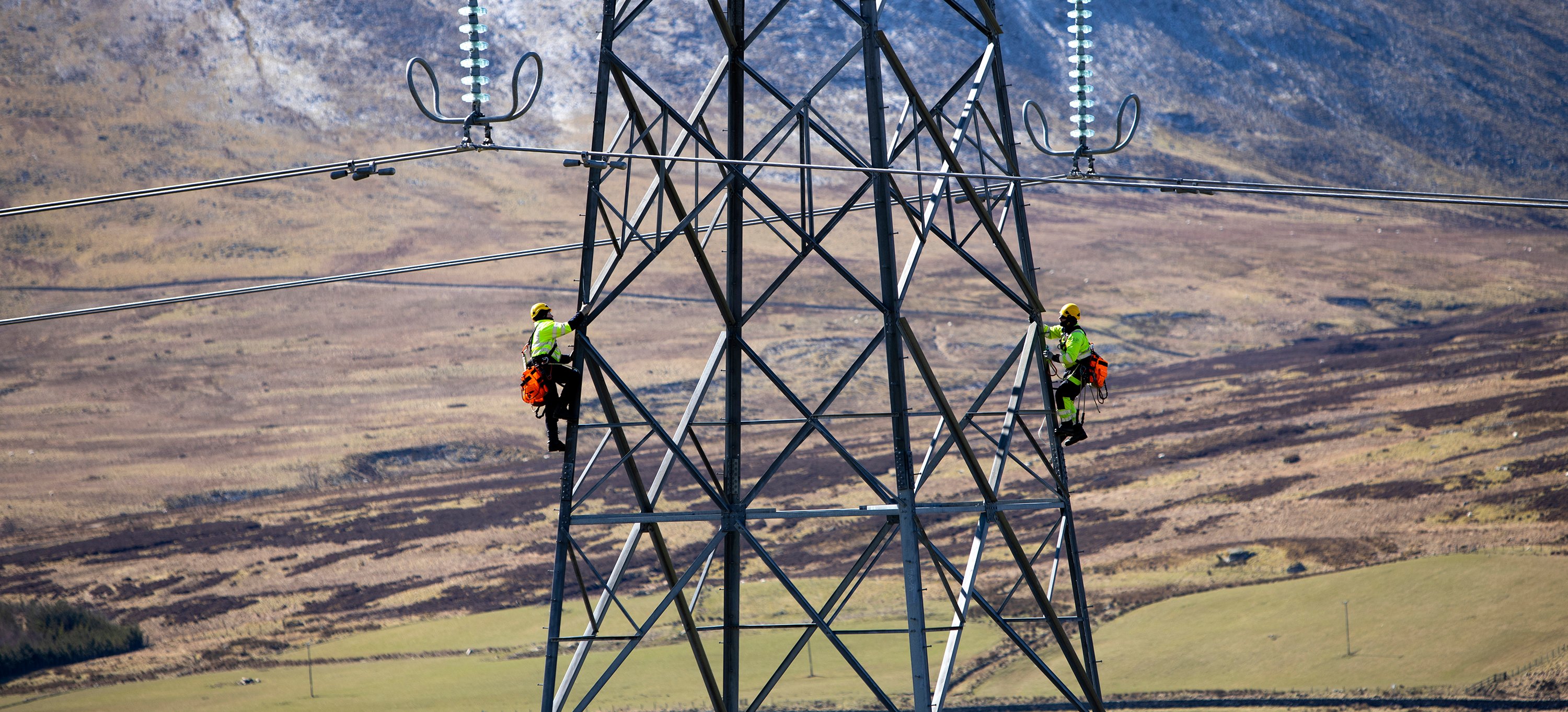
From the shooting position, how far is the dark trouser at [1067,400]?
50.0 feet

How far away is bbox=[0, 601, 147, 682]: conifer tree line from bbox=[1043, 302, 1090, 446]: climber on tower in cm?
3166

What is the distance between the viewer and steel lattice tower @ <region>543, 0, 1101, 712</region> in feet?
44.2

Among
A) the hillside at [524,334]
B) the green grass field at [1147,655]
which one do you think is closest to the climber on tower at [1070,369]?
the green grass field at [1147,655]

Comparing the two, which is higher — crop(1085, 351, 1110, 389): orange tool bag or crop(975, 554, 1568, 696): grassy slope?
crop(1085, 351, 1110, 389): orange tool bag

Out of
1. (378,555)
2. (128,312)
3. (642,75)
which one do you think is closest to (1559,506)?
(378,555)

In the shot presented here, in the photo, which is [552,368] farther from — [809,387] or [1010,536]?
[809,387]

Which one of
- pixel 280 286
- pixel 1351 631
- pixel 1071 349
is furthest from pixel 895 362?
pixel 1351 631

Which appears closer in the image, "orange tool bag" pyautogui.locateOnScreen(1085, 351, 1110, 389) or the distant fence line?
"orange tool bag" pyautogui.locateOnScreen(1085, 351, 1110, 389)

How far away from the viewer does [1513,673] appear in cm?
3083

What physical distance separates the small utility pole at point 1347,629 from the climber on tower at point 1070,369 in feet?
68.9

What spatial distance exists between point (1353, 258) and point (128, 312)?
205ft

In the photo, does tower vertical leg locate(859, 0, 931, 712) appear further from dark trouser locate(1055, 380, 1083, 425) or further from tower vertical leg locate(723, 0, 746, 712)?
dark trouser locate(1055, 380, 1083, 425)

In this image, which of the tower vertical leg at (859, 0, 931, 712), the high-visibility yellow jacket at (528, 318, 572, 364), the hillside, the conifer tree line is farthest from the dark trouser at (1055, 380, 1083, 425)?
the conifer tree line

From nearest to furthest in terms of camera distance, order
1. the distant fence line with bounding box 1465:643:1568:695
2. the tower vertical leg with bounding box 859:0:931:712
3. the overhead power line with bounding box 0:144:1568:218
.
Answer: the overhead power line with bounding box 0:144:1568:218 → the tower vertical leg with bounding box 859:0:931:712 → the distant fence line with bounding box 1465:643:1568:695
